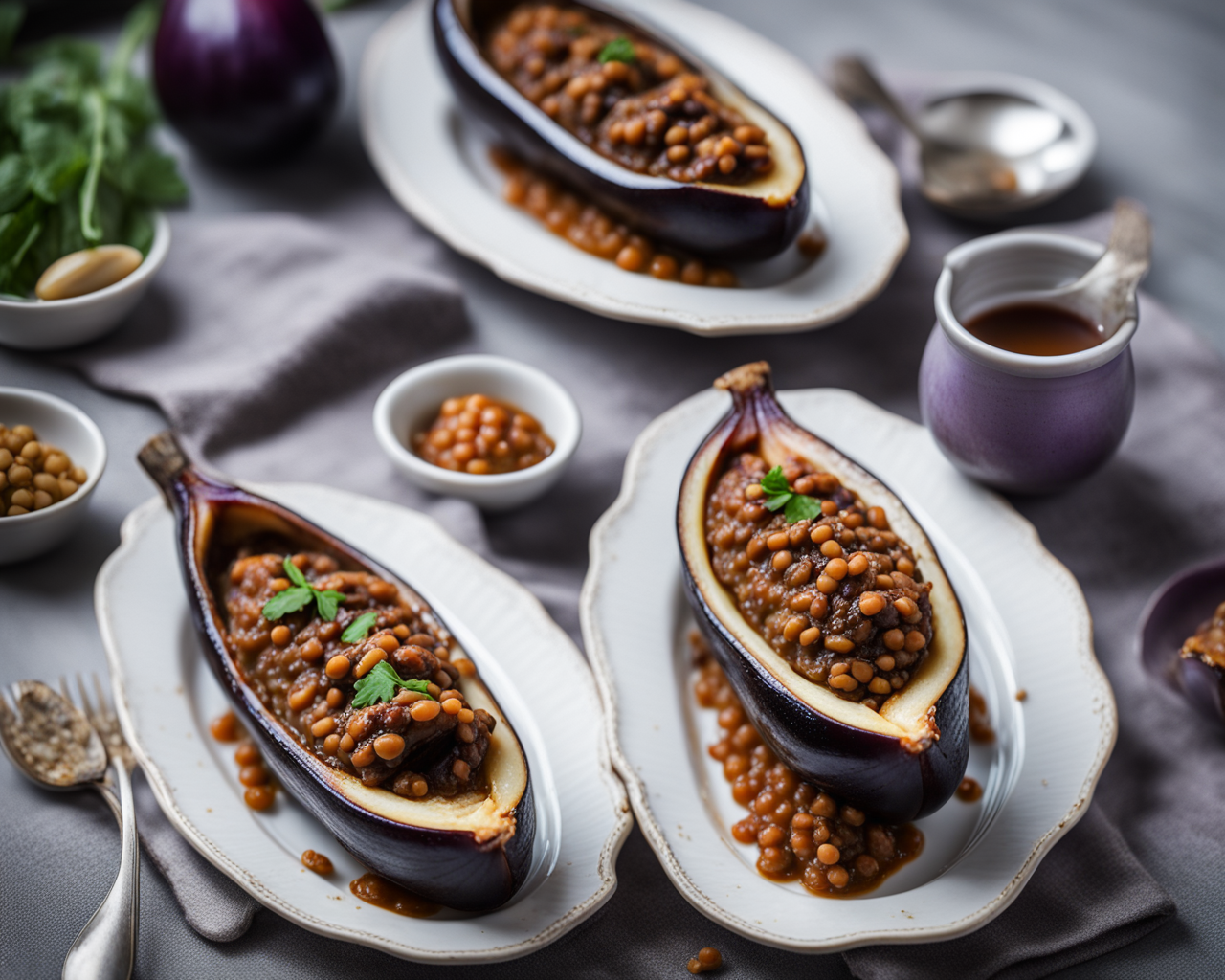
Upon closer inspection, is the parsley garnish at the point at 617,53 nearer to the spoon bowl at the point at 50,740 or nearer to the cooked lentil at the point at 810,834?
the cooked lentil at the point at 810,834

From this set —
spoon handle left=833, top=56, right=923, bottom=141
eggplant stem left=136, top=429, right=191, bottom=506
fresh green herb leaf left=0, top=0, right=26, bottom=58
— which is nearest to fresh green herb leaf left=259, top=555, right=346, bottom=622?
eggplant stem left=136, top=429, right=191, bottom=506

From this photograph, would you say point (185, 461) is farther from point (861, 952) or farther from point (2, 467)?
point (861, 952)

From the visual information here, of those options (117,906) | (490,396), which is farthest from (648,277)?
(117,906)

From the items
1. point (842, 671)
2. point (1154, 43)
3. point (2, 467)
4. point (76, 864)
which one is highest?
point (1154, 43)

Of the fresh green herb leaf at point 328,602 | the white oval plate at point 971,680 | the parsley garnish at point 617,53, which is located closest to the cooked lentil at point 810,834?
the white oval plate at point 971,680

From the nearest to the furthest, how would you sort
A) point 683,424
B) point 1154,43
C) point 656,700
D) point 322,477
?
1. point 656,700
2. point 683,424
3. point 322,477
4. point 1154,43

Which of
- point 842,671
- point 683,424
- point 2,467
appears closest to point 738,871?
point 842,671
